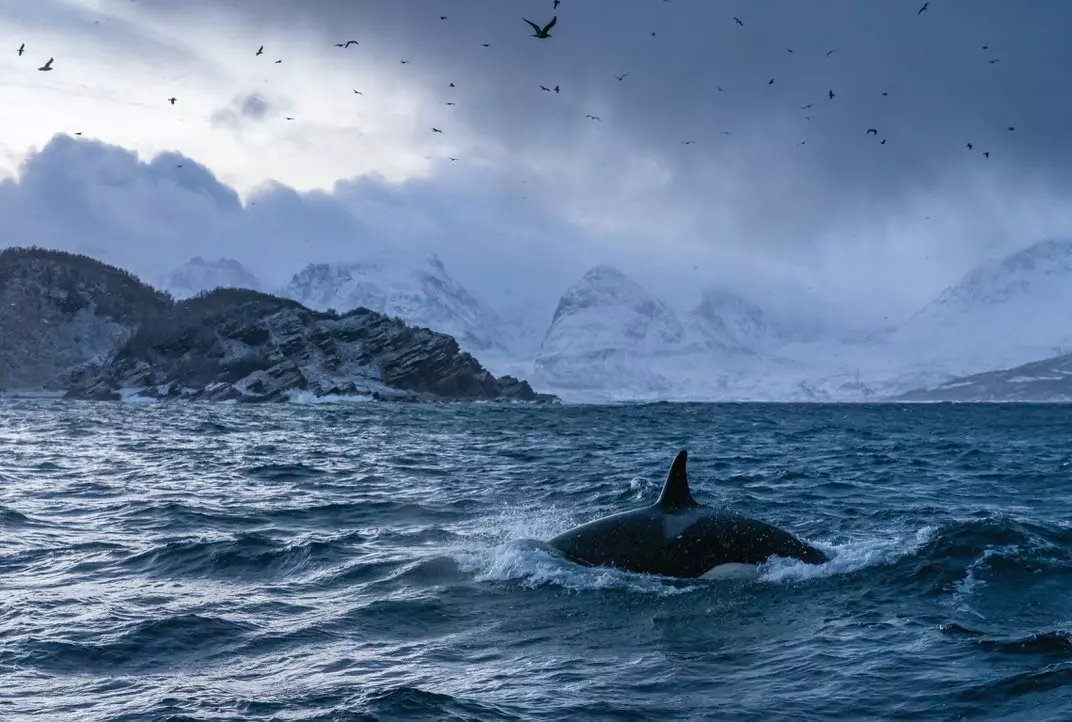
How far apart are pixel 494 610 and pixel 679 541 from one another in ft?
11.3

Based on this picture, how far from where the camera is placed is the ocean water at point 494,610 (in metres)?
10.2

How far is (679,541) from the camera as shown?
52.6 ft

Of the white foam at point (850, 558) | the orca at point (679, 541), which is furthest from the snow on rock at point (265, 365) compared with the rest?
the orca at point (679, 541)

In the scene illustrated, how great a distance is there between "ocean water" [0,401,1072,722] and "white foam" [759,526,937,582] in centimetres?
7

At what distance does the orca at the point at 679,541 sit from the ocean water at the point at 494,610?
0.35m

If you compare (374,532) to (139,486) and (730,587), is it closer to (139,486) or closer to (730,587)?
(730,587)

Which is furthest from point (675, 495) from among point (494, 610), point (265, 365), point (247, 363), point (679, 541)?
point (247, 363)

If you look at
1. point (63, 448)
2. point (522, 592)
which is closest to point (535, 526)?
point (522, 592)

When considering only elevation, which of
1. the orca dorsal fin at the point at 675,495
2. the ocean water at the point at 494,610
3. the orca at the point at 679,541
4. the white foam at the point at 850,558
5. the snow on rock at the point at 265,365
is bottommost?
the ocean water at the point at 494,610

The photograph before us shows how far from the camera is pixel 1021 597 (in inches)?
578

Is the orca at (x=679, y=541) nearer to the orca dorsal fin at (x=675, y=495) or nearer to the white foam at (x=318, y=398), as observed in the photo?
the orca dorsal fin at (x=675, y=495)

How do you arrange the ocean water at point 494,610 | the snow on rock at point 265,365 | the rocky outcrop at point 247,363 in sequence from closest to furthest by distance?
the ocean water at point 494,610, the snow on rock at point 265,365, the rocky outcrop at point 247,363

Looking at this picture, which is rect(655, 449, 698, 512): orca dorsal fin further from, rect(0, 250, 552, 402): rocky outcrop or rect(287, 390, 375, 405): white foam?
rect(0, 250, 552, 402): rocky outcrop

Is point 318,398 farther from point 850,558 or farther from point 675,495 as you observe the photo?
point 850,558
